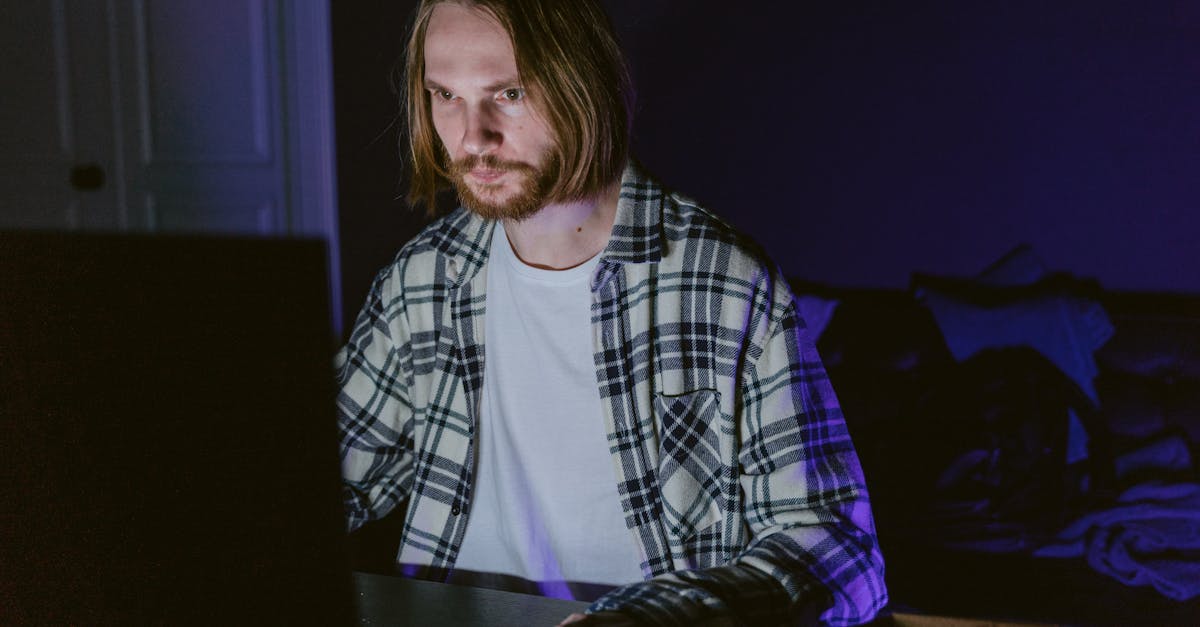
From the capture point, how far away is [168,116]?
11.1ft

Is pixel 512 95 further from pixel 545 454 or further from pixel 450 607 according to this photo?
pixel 450 607

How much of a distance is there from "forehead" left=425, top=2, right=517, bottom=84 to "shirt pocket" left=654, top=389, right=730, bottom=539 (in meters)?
0.47

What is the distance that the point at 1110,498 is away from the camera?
2064mm

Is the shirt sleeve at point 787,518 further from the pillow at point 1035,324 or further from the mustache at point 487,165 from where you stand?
the pillow at point 1035,324

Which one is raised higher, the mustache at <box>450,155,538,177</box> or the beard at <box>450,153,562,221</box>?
the mustache at <box>450,155,538,177</box>

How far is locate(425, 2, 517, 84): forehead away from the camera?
3.89ft

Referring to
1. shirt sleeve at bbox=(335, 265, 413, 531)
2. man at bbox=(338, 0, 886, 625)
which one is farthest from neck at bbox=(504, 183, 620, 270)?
shirt sleeve at bbox=(335, 265, 413, 531)

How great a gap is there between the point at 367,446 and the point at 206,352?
93cm

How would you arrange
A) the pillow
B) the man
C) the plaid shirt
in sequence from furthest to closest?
the pillow → the man → the plaid shirt

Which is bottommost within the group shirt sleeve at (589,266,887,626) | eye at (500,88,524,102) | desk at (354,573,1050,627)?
desk at (354,573,1050,627)

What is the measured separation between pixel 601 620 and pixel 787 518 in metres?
0.35

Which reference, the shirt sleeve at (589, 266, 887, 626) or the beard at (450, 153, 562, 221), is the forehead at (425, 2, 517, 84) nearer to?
the beard at (450, 153, 562, 221)

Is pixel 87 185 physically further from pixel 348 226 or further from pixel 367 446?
pixel 367 446

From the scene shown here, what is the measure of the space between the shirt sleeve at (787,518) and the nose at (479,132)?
1.26 feet
